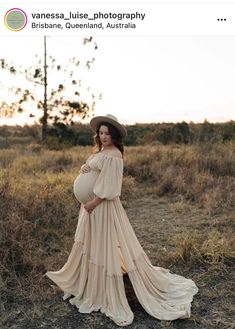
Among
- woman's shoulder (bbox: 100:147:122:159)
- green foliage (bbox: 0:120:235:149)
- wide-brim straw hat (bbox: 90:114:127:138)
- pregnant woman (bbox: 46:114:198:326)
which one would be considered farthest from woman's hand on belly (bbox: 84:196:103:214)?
green foliage (bbox: 0:120:235:149)

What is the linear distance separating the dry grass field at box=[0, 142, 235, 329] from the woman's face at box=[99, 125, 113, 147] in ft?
4.20

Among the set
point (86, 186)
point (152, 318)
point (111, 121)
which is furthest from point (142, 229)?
point (111, 121)

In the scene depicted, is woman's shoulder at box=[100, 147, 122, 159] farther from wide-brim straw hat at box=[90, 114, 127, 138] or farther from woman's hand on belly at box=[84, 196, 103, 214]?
woman's hand on belly at box=[84, 196, 103, 214]

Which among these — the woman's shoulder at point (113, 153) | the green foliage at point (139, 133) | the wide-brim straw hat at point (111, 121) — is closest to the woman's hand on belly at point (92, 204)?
the woman's shoulder at point (113, 153)

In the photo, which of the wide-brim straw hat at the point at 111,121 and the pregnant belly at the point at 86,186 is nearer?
the wide-brim straw hat at the point at 111,121

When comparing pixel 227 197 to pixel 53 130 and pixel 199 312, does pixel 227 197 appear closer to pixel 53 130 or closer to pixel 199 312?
pixel 199 312

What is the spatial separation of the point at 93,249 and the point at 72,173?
208 inches

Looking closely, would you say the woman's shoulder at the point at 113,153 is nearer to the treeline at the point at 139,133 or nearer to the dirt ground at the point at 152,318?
the dirt ground at the point at 152,318

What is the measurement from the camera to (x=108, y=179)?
327cm

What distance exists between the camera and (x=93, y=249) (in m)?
3.46

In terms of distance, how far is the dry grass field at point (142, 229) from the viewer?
350 cm

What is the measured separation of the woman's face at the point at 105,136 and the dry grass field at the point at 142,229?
1.28 m

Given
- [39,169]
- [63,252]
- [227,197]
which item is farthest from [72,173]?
[63,252]

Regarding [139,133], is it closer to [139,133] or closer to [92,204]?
[139,133]
